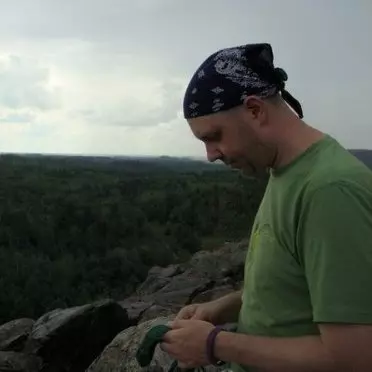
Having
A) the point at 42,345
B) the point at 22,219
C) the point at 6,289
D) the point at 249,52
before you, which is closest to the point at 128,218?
the point at 22,219

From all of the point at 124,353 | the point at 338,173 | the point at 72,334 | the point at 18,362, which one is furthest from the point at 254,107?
the point at 72,334

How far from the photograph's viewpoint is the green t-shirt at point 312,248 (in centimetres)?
156

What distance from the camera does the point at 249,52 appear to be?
74.4 inches

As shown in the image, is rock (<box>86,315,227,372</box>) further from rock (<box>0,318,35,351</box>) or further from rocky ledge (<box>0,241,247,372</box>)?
rock (<box>0,318,35,351</box>)

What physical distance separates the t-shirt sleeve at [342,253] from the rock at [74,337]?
303 inches

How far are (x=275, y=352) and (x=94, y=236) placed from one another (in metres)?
23.2

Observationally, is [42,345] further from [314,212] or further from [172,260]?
→ [172,260]

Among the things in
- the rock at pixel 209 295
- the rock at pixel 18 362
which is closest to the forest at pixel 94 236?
the rock at pixel 209 295

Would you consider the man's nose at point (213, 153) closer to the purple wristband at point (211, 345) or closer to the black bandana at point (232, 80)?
the black bandana at point (232, 80)

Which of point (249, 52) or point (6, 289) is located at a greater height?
point (249, 52)

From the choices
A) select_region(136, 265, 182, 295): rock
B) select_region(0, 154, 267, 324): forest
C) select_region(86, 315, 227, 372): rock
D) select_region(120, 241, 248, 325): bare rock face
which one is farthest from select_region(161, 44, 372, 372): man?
select_region(136, 265, 182, 295): rock

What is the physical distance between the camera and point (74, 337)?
29.8 feet

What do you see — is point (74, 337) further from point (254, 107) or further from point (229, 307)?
point (254, 107)

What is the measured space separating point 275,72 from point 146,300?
420 inches
